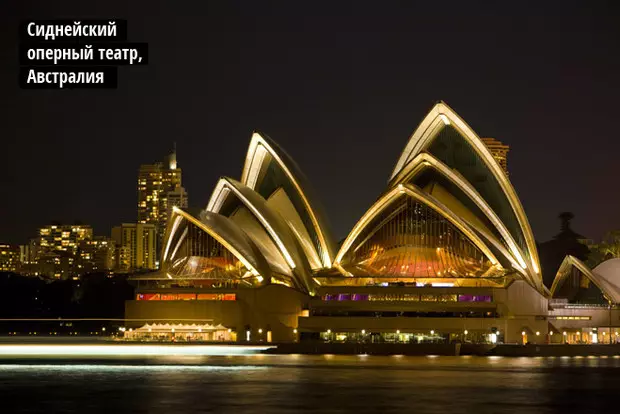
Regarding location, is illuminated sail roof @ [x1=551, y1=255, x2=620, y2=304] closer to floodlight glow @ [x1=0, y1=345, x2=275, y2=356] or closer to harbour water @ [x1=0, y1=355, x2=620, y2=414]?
floodlight glow @ [x1=0, y1=345, x2=275, y2=356]

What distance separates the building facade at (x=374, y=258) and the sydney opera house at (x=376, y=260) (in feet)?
0.35

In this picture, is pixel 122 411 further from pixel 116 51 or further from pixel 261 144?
pixel 261 144

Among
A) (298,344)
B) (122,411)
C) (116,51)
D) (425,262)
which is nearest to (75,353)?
(298,344)

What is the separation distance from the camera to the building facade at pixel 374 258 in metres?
107

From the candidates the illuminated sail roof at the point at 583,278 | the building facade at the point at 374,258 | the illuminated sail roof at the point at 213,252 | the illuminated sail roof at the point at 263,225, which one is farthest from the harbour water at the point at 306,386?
the illuminated sail roof at the point at 583,278

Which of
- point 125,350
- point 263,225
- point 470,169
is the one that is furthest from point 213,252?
point 470,169

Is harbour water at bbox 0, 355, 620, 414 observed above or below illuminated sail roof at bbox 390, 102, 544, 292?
below

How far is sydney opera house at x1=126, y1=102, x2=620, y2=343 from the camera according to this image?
4227 inches

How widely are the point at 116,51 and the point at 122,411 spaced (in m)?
14.2

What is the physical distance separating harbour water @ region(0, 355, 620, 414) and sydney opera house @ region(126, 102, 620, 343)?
24.8 m

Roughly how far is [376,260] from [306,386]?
55.2 metres

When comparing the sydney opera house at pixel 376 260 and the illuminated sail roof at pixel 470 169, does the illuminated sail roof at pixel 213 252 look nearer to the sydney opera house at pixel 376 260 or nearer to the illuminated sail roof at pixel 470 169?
the sydney opera house at pixel 376 260

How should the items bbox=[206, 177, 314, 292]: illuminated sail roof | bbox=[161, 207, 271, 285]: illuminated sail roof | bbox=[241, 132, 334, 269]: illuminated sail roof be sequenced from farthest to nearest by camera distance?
1. bbox=[241, 132, 334, 269]: illuminated sail roof
2. bbox=[206, 177, 314, 292]: illuminated sail roof
3. bbox=[161, 207, 271, 285]: illuminated sail roof

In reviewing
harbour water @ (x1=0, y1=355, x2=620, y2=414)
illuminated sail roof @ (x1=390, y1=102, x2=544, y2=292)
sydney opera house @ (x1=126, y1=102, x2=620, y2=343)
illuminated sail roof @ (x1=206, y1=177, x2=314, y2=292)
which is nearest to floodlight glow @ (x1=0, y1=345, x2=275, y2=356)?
sydney opera house @ (x1=126, y1=102, x2=620, y2=343)
